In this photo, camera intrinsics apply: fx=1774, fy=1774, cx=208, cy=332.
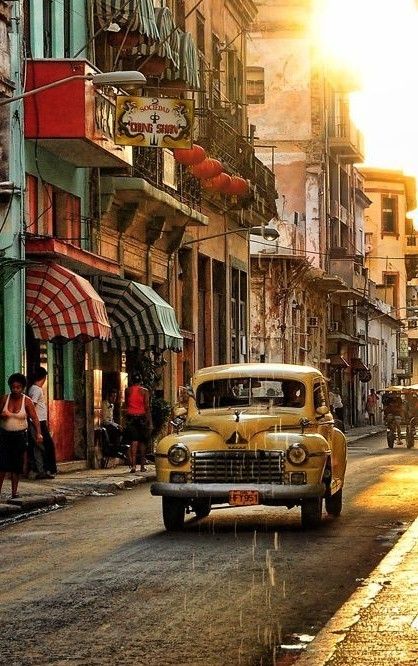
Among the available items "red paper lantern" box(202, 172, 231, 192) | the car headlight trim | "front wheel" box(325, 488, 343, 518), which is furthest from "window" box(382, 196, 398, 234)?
the car headlight trim

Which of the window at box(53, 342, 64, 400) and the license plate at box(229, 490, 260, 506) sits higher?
the window at box(53, 342, 64, 400)

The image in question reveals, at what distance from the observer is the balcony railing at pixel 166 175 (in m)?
38.0

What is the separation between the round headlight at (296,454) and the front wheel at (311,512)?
17.9 inches

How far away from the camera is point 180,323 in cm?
4512

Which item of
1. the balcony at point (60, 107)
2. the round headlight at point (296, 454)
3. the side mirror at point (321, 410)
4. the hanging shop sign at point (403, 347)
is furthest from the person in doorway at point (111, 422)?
the hanging shop sign at point (403, 347)

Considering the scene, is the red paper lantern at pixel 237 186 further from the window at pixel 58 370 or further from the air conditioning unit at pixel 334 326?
the air conditioning unit at pixel 334 326

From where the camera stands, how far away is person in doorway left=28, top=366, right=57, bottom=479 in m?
29.0

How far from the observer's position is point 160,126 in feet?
105

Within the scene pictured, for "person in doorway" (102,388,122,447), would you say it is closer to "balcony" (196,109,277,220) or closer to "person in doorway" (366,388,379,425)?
"balcony" (196,109,277,220)

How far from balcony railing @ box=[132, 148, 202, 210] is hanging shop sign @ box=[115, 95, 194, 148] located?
451 cm

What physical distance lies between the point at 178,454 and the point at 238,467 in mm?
661

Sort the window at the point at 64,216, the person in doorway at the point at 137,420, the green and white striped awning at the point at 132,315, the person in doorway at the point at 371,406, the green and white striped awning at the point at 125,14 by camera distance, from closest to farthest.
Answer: the person in doorway at the point at 137,420 → the window at the point at 64,216 → the green and white striped awning at the point at 125,14 → the green and white striped awning at the point at 132,315 → the person in doorway at the point at 371,406

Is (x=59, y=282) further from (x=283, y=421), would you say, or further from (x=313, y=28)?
(x=313, y=28)

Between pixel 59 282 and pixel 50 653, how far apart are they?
20.5 m
